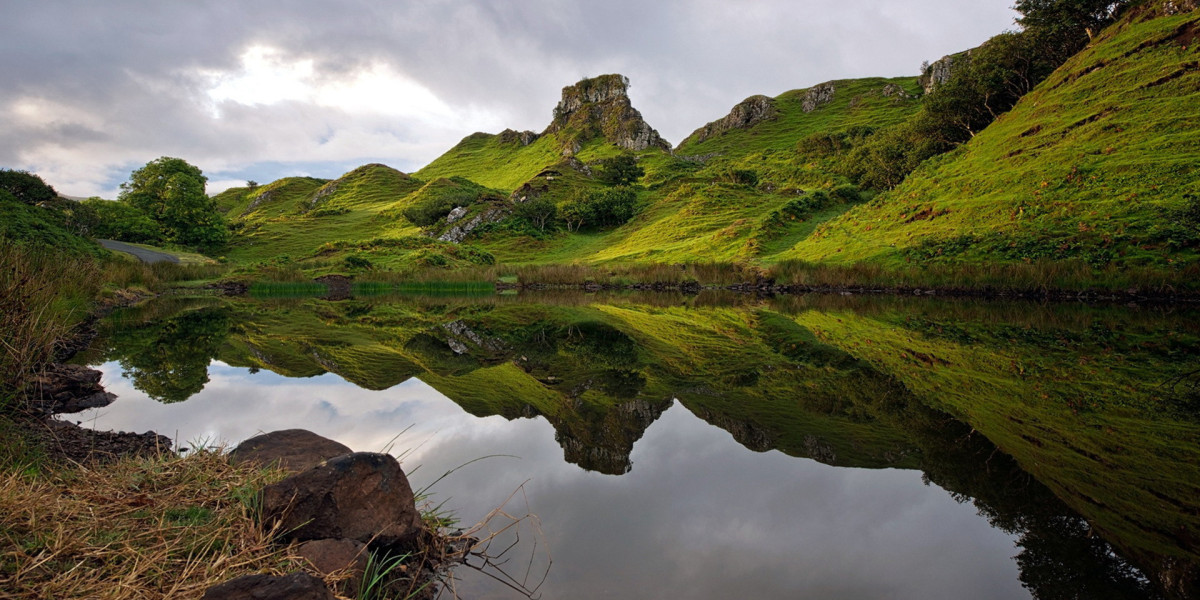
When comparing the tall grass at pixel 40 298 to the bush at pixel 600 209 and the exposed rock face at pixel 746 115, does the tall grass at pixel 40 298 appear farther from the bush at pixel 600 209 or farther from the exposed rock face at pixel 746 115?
the exposed rock face at pixel 746 115

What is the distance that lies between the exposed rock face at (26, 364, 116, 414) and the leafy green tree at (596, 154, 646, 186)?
7308 centimetres

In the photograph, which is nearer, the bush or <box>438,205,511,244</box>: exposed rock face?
<box>438,205,511,244</box>: exposed rock face

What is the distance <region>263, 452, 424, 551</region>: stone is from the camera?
2.94 meters

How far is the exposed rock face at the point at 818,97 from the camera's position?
354 feet

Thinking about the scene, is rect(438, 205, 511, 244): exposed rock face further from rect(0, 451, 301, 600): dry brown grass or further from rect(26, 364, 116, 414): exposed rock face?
rect(0, 451, 301, 600): dry brown grass

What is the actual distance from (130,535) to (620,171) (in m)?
79.2

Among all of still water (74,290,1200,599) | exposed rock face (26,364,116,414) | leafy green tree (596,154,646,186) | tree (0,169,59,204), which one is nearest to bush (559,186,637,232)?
leafy green tree (596,154,646,186)

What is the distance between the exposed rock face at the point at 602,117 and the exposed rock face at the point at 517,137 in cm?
750

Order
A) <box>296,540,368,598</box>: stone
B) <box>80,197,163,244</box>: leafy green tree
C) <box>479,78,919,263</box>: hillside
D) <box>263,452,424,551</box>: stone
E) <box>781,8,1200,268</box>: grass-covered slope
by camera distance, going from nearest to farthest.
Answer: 1. <box>296,540,368,598</box>: stone
2. <box>263,452,424,551</box>: stone
3. <box>781,8,1200,268</box>: grass-covered slope
4. <box>479,78,919,263</box>: hillside
5. <box>80,197,163,244</box>: leafy green tree

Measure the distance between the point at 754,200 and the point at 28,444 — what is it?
55109 mm

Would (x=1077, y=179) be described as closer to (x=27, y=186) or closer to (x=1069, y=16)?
(x=1069, y=16)

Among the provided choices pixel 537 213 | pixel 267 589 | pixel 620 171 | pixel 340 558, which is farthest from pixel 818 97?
pixel 267 589

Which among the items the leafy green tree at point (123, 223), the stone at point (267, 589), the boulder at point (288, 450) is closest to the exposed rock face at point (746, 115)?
the leafy green tree at point (123, 223)

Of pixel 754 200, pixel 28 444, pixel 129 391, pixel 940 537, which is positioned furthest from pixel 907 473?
pixel 754 200
